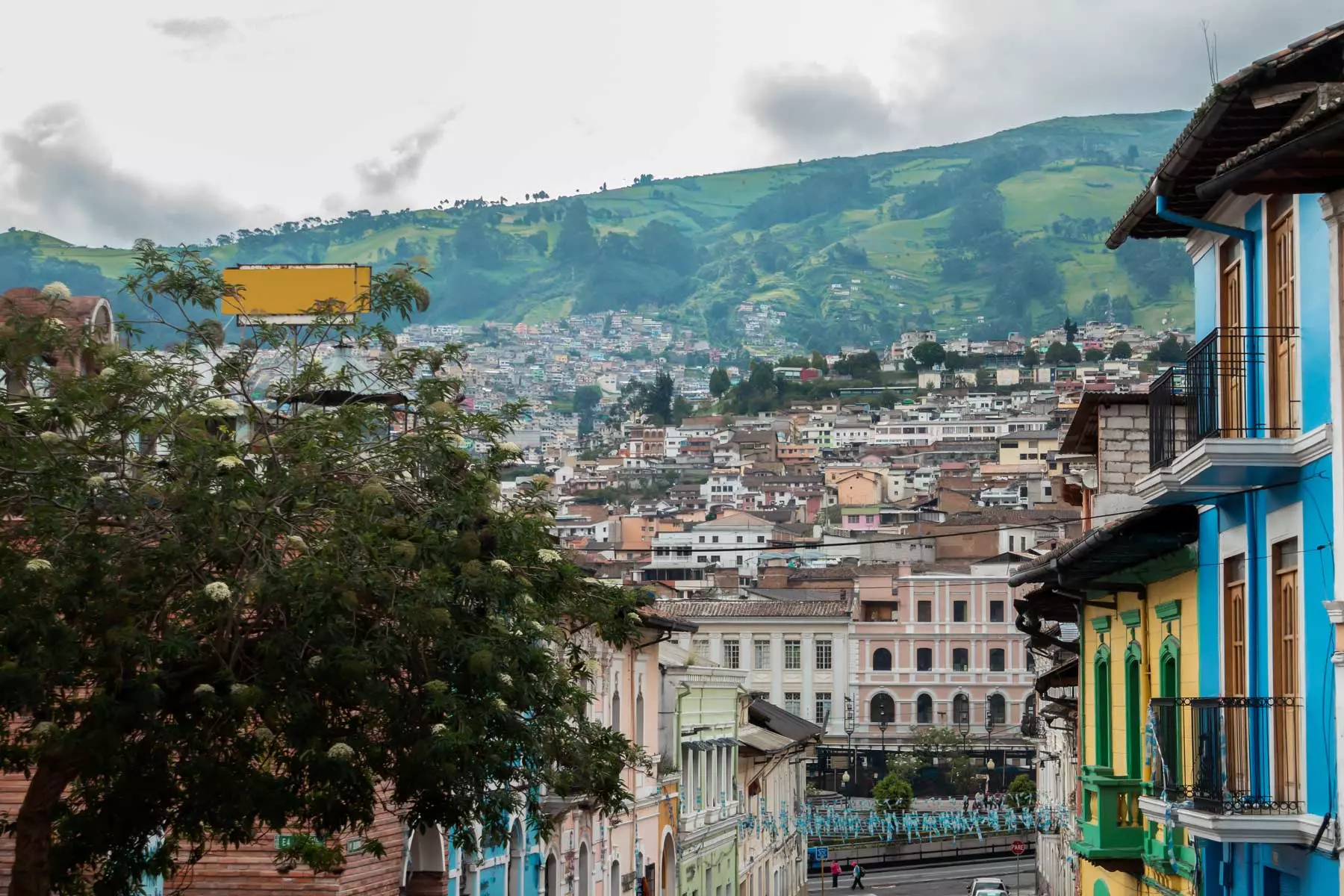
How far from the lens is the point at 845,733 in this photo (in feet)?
366

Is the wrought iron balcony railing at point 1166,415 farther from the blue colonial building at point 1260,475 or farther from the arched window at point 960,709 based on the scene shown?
the arched window at point 960,709

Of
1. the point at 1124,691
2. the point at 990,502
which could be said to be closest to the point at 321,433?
the point at 1124,691

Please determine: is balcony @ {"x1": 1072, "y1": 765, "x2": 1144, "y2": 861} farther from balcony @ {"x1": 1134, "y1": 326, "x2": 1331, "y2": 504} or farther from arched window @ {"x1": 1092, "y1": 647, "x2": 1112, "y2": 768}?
balcony @ {"x1": 1134, "y1": 326, "x2": 1331, "y2": 504}

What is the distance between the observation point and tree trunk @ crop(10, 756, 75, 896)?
15375 mm

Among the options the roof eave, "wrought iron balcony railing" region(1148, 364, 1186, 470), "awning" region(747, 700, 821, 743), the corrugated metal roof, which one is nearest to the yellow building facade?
"wrought iron balcony railing" region(1148, 364, 1186, 470)

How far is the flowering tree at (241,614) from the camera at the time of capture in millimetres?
14719

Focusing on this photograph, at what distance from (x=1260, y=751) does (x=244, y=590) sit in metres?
7.20

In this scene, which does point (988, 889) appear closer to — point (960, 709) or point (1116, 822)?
point (1116, 822)

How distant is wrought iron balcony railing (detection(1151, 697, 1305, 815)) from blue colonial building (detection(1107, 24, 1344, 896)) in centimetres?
2

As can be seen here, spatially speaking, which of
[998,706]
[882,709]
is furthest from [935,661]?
[998,706]

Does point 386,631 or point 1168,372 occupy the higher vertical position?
point 1168,372

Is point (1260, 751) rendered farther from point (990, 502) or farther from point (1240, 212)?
point (990, 502)

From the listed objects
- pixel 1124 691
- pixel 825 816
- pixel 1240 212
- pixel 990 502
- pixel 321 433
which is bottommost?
pixel 825 816

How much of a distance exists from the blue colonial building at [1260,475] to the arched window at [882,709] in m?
95.7
